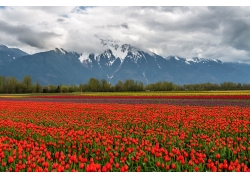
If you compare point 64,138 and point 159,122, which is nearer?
point 64,138

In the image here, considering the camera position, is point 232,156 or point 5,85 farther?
point 5,85

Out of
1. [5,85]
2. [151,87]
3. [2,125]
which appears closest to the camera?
[2,125]

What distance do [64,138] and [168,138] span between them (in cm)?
392

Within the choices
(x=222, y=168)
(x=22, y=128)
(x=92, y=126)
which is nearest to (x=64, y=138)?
(x=92, y=126)

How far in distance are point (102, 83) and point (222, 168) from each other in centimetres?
13783

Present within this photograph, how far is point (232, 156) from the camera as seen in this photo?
8094 millimetres

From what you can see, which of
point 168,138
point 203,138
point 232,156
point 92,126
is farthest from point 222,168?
point 92,126

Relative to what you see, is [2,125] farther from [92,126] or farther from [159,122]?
[159,122]

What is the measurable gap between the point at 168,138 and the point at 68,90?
433ft

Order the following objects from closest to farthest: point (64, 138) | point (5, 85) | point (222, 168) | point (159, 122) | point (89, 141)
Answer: point (222, 168) → point (89, 141) → point (64, 138) → point (159, 122) → point (5, 85)

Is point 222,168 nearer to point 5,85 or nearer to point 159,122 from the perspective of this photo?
point 159,122

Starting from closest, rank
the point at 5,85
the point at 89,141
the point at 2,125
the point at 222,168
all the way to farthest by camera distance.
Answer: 1. the point at 222,168
2. the point at 89,141
3. the point at 2,125
4. the point at 5,85

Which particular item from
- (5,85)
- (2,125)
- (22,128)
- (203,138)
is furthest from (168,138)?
(5,85)

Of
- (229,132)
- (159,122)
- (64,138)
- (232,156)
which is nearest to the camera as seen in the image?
(232,156)
